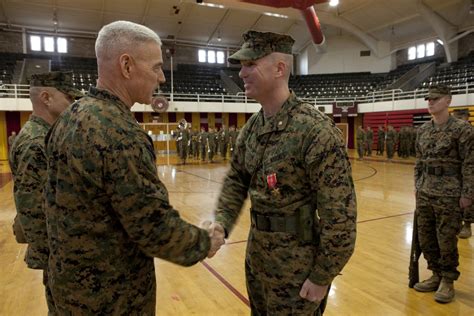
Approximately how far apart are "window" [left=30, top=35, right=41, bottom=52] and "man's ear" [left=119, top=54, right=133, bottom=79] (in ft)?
70.0

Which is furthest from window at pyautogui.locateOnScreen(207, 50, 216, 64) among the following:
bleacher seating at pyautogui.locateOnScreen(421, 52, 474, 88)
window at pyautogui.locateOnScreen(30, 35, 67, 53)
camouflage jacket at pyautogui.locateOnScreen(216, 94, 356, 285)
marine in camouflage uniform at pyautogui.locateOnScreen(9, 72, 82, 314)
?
camouflage jacket at pyautogui.locateOnScreen(216, 94, 356, 285)

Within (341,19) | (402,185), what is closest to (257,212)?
(402,185)

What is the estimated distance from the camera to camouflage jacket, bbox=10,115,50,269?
190 centimetres

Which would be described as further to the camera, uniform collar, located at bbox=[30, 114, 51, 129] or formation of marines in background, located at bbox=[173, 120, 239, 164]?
formation of marines in background, located at bbox=[173, 120, 239, 164]

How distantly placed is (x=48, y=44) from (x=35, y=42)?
62 cm

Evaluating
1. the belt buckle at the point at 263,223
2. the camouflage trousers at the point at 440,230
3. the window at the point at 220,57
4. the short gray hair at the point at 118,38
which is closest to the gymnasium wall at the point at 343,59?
the window at the point at 220,57

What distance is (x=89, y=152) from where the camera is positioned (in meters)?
1.04

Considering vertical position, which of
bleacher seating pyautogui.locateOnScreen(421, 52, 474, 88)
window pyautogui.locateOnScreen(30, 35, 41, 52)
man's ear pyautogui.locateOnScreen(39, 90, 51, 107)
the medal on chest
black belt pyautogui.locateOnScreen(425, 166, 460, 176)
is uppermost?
window pyautogui.locateOnScreen(30, 35, 41, 52)

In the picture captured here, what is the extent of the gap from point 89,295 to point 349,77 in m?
22.7

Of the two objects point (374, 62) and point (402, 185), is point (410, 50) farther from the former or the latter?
point (402, 185)

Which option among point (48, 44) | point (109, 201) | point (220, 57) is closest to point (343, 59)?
point (220, 57)

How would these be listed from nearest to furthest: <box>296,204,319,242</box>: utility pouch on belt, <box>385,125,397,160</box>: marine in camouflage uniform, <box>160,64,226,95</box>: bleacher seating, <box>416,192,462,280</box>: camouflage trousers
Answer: <box>296,204,319,242</box>: utility pouch on belt < <box>416,192,462,280</box>: camouflage trousers < <box>385,125,397,160</box>: marine in camouflage uniform < <box>160,64,226,95</box>: bleacher seating

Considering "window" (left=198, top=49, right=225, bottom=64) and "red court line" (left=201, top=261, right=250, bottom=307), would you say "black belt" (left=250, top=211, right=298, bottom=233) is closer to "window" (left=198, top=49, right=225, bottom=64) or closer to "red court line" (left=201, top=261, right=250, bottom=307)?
"red court line" (left=201, top=261, right=250, bottom=307)

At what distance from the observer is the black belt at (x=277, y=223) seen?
1482 mm
